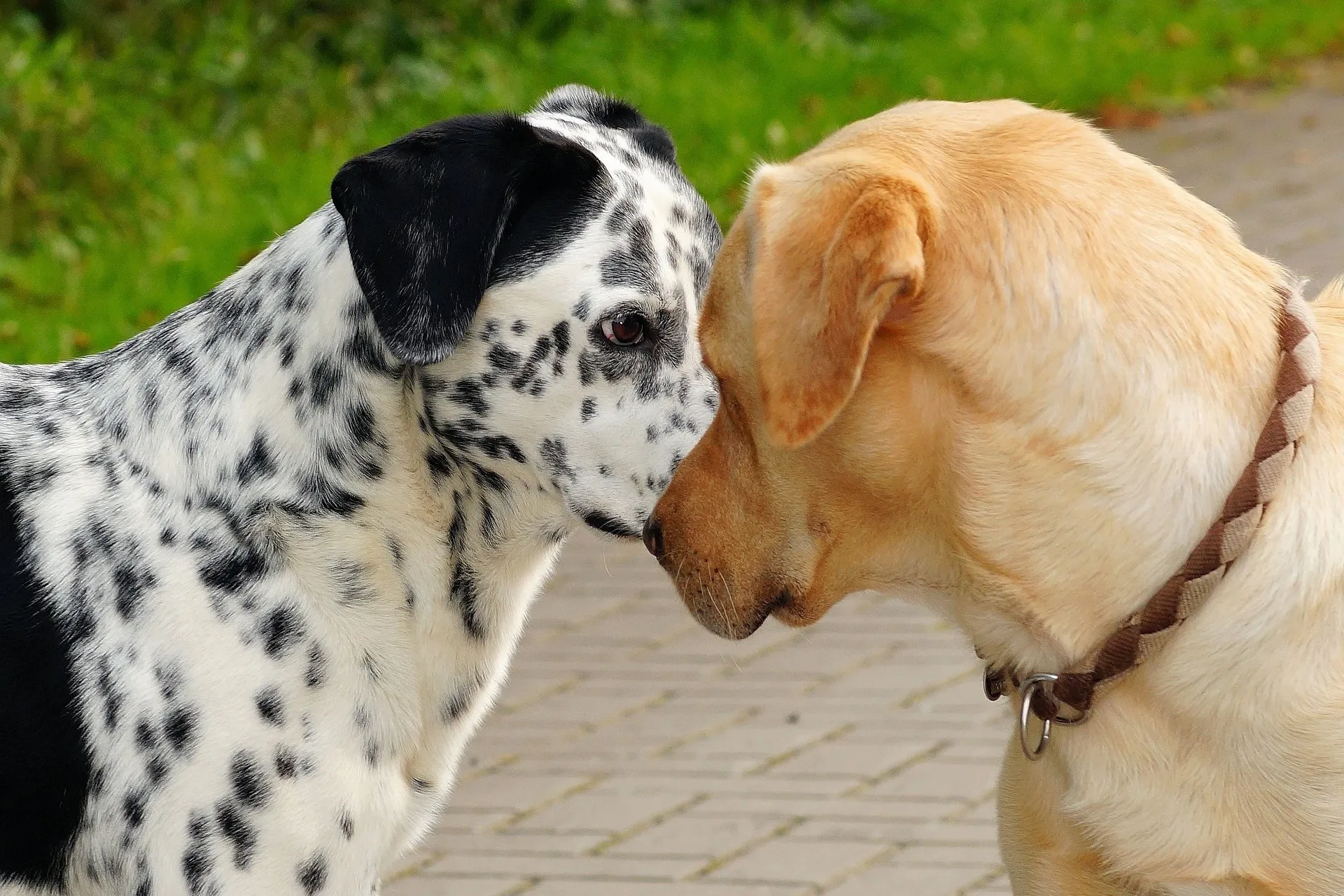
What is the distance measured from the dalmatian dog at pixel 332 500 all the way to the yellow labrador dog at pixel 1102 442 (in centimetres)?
47

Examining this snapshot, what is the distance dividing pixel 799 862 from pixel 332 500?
1.72 m

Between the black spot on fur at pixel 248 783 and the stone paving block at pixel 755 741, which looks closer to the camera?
the black spot on fur at pixel 248 783

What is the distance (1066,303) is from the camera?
Result: 2.69 m

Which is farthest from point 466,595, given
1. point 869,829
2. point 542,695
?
point 542,695

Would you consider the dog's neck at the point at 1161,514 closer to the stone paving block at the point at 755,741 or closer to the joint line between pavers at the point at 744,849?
the joint line between pavers at the point at 744,849

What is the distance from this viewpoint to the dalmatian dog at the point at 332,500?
3.02 metres

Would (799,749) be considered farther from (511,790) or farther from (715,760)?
(511,790)

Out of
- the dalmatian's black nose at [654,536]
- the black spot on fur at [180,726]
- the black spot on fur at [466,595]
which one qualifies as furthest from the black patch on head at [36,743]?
the dalmatian's black nose at [654,536]

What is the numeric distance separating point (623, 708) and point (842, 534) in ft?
8.02

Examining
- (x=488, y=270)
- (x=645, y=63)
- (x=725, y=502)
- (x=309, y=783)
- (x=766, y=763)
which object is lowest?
(x=645, y=63)

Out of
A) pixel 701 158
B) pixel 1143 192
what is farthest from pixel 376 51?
pixel 1143 192

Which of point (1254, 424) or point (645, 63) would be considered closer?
point (1254, 424)

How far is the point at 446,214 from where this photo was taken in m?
3.11

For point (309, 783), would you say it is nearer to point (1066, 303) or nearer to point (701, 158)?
point (1066, 303)
